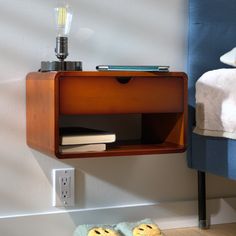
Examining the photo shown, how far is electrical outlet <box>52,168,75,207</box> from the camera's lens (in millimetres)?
1646

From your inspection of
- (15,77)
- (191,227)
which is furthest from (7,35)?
(191,227)

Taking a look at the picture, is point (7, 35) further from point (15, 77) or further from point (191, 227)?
point (191, 227)

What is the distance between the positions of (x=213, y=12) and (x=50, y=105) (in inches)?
28.2

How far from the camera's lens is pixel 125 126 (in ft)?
5.65

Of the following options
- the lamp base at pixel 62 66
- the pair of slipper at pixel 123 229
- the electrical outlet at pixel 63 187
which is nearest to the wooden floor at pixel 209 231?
the pair of slipper at pixel 123 229

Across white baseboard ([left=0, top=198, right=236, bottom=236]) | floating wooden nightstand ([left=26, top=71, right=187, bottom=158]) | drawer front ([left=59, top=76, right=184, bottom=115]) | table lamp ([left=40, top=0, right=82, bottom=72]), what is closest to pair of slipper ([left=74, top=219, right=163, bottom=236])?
white baseboard ([left=0, top=198, right=236, bottom=236])

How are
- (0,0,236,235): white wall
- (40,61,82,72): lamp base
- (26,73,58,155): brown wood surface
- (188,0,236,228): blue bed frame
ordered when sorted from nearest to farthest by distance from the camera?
(26,73,58,155): brown wood surface → (40,61,82,72): lamp base → (0,0,236,235): white wall → (188,0,236,228): blue bed frame

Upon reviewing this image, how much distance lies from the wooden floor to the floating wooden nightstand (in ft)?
1.22

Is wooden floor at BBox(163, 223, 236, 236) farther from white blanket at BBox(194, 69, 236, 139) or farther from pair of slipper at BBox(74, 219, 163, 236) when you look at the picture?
white blanket at BBox(194, 69, 236, 139)

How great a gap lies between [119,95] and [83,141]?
0.51 feet

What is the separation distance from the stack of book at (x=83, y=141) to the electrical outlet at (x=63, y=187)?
25 centimetres

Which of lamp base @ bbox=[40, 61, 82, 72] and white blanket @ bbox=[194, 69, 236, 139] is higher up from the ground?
lamp base @ bbox=[40, 61, 82, 72]

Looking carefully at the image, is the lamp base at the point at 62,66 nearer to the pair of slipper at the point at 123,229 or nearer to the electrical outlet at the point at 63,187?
the electrical outlet at the point at 63,187

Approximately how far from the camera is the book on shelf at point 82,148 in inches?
53.7
